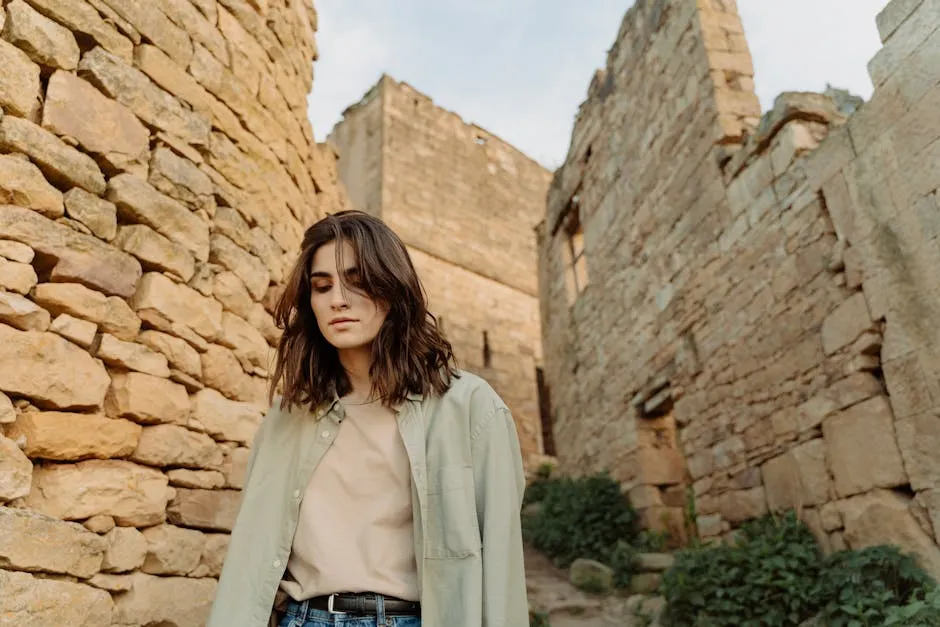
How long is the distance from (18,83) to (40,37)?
193 mm

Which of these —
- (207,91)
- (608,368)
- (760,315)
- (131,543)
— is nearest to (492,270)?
(608,368)

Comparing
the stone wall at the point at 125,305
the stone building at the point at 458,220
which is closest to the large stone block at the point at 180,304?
the stone wall at the point at 125,305

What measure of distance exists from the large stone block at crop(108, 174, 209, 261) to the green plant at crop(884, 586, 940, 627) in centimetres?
309

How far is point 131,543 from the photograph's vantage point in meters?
1.93

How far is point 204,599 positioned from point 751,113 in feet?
16.1

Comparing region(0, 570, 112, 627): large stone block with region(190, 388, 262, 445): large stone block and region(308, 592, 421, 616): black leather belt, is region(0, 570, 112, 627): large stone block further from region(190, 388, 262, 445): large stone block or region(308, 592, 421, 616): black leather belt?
region(308, 592, 421, 616): black leather belt

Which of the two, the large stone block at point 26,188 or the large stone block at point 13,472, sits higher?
the large stone block at point 26,188

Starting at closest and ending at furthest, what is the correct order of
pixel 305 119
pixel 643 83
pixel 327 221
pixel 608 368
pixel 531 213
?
pixel 327 221 < pixel 305 119 < pixel 643 83 < pixel 608 368 < pixel 531 213

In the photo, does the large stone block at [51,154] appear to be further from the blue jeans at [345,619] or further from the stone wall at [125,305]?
the blue jeans at [345,619]

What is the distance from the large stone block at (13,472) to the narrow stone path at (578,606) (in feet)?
12.3

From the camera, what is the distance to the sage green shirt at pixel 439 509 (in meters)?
1.28

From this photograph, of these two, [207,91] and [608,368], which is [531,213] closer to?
[608,368]

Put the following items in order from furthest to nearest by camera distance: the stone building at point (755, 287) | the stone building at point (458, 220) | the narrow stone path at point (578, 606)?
the stone building at point (458, 220), the narrow stone path at point (578, 606), the stone building at point (755, 287)

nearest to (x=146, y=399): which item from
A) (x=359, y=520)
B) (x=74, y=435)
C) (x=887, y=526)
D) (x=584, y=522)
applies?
(x=74, y=435)
